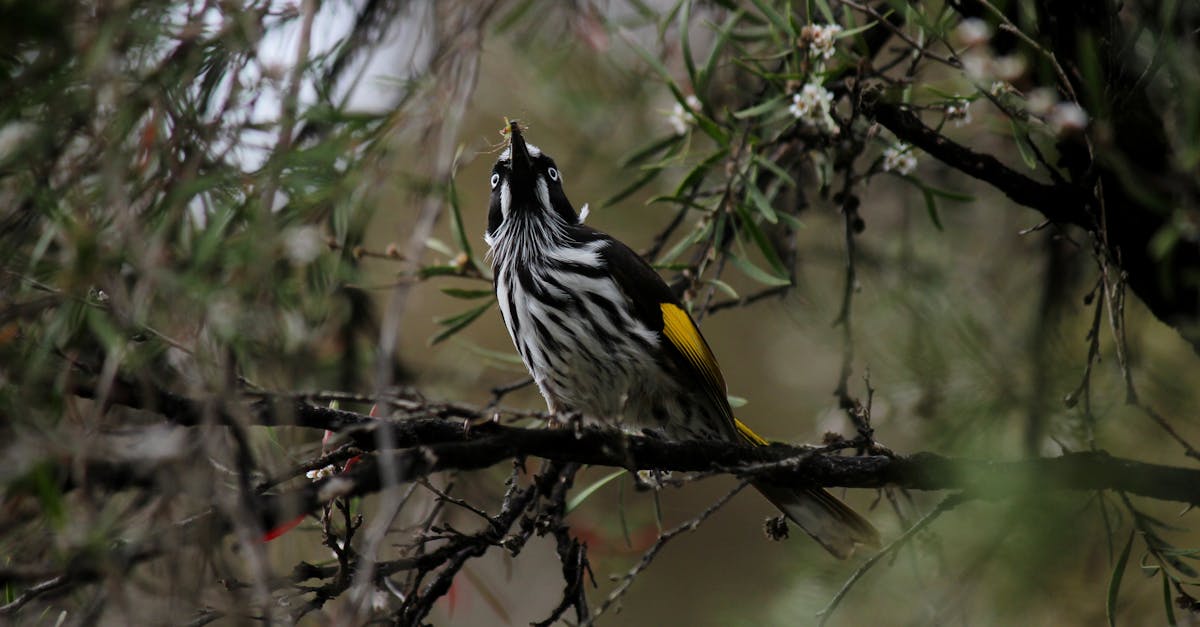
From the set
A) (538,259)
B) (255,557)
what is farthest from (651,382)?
(255,557)

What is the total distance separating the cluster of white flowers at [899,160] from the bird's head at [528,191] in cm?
118

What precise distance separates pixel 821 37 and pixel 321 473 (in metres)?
1.69

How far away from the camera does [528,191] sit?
366 centimetres

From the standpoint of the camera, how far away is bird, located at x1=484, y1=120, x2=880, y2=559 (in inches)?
122

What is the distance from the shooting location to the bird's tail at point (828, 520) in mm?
3033

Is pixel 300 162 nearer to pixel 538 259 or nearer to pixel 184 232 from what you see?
pixel 184 232

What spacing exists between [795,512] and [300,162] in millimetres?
1925

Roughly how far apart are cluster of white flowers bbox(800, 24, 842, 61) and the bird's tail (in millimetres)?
1257

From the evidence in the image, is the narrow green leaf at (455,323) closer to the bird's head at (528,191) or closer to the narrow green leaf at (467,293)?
the narrow green leaf at (467,293)

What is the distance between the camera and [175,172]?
1854mm

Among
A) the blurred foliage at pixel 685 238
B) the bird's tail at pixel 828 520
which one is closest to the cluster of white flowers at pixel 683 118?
the blurred foliage at pixel 685 238

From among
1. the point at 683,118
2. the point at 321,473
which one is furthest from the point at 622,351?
the point at 321,473

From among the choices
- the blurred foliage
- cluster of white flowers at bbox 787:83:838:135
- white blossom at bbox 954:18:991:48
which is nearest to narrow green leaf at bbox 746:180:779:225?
the blurred foliage

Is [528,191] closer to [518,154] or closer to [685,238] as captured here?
[518,154]
